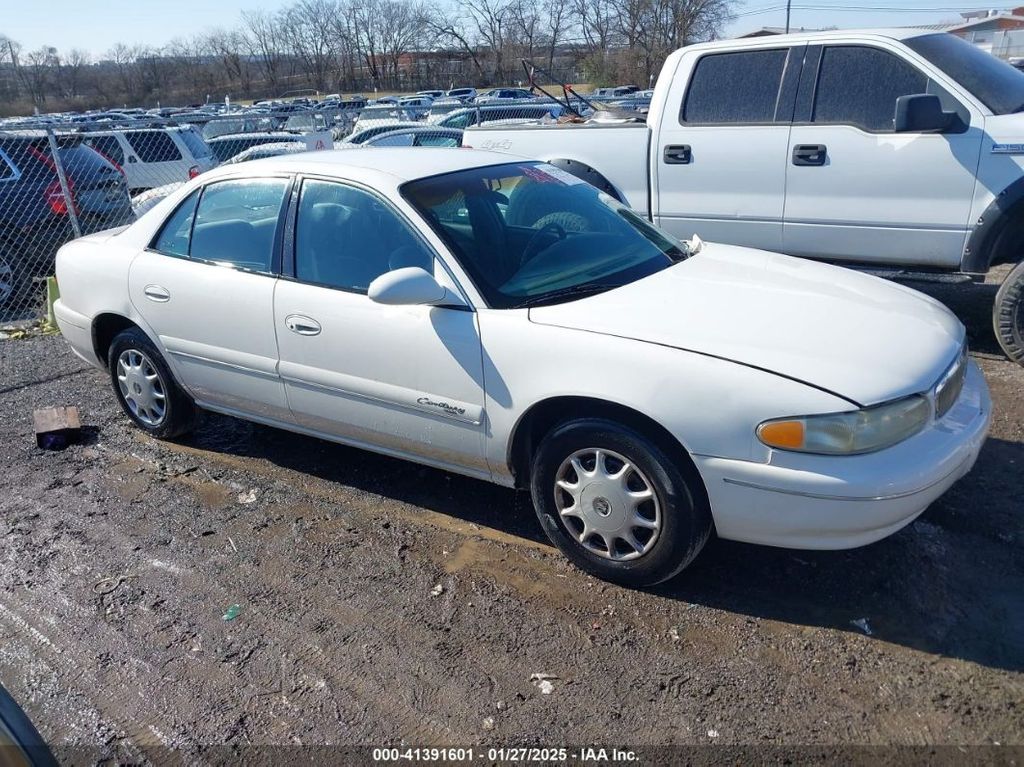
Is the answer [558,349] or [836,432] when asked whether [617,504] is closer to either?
[558,349]

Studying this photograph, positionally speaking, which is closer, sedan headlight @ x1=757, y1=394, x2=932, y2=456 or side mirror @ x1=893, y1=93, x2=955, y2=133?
sedan headlight @ x1=757, y1=394, x2=932, y2=456

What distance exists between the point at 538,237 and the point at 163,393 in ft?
8.06

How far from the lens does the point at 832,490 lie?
2828 millimetres

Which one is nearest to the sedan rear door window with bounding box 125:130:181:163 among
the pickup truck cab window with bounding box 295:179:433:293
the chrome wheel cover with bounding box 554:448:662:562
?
the pickup truck cab window with bounding box 295:179:433:293

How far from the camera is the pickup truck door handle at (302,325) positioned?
153 inches

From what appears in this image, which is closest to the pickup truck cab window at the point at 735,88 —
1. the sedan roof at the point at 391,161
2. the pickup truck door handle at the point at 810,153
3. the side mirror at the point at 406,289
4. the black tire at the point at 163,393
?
the pickup truck door handle at the point at 810,153

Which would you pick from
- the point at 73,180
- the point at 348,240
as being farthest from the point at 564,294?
the point at 73,180

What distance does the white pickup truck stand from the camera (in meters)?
5.40

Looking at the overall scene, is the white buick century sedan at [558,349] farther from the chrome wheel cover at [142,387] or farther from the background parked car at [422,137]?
the background parked car at [422,137]

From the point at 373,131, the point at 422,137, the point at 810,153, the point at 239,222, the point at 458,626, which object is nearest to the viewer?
the point at 458,626

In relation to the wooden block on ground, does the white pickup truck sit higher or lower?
higher

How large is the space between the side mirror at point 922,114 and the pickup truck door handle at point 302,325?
3.98 metres

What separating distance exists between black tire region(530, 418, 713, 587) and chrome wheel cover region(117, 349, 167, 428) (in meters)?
2.60

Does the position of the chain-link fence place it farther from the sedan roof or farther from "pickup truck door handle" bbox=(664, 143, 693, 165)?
the sedan roof
